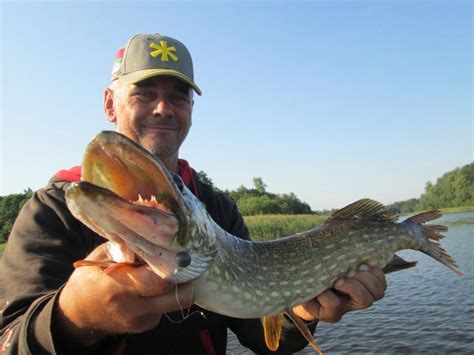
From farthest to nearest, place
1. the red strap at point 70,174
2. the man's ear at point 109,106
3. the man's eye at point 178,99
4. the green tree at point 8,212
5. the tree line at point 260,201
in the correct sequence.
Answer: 1. the tree line at point 260,201
2. the green tree at point 8,212
3. the man's ear at point 109,106
4. the man's eye at point 178,99
5. the red strap at point 70,174

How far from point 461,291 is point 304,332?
8995 mm

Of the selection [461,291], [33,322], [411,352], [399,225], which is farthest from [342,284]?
[461,291]

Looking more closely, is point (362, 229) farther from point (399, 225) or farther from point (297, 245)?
point (297, 245)

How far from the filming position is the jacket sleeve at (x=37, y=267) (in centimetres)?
141

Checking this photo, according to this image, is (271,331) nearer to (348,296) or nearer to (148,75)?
(348,296)

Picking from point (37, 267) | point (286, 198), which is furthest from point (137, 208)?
point (286, 198)

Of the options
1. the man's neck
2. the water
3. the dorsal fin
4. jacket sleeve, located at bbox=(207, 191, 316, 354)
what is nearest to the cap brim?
the man's neck

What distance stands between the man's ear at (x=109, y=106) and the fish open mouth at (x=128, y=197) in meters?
1.73

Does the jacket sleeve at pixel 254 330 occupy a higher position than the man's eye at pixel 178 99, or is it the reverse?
the man's eye at pixel 178 99

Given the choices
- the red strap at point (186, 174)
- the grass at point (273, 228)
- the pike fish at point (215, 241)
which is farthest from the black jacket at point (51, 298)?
the grass at point (273, 228)

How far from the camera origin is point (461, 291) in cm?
941

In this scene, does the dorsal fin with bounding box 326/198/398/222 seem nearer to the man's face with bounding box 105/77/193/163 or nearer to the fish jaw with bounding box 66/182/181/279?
the man's face with bounding box 105/77/193/163

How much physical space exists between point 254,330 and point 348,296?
2.39 feet

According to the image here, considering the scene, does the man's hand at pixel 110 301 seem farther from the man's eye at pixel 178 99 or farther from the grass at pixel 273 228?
the grass at pixel 273 228
